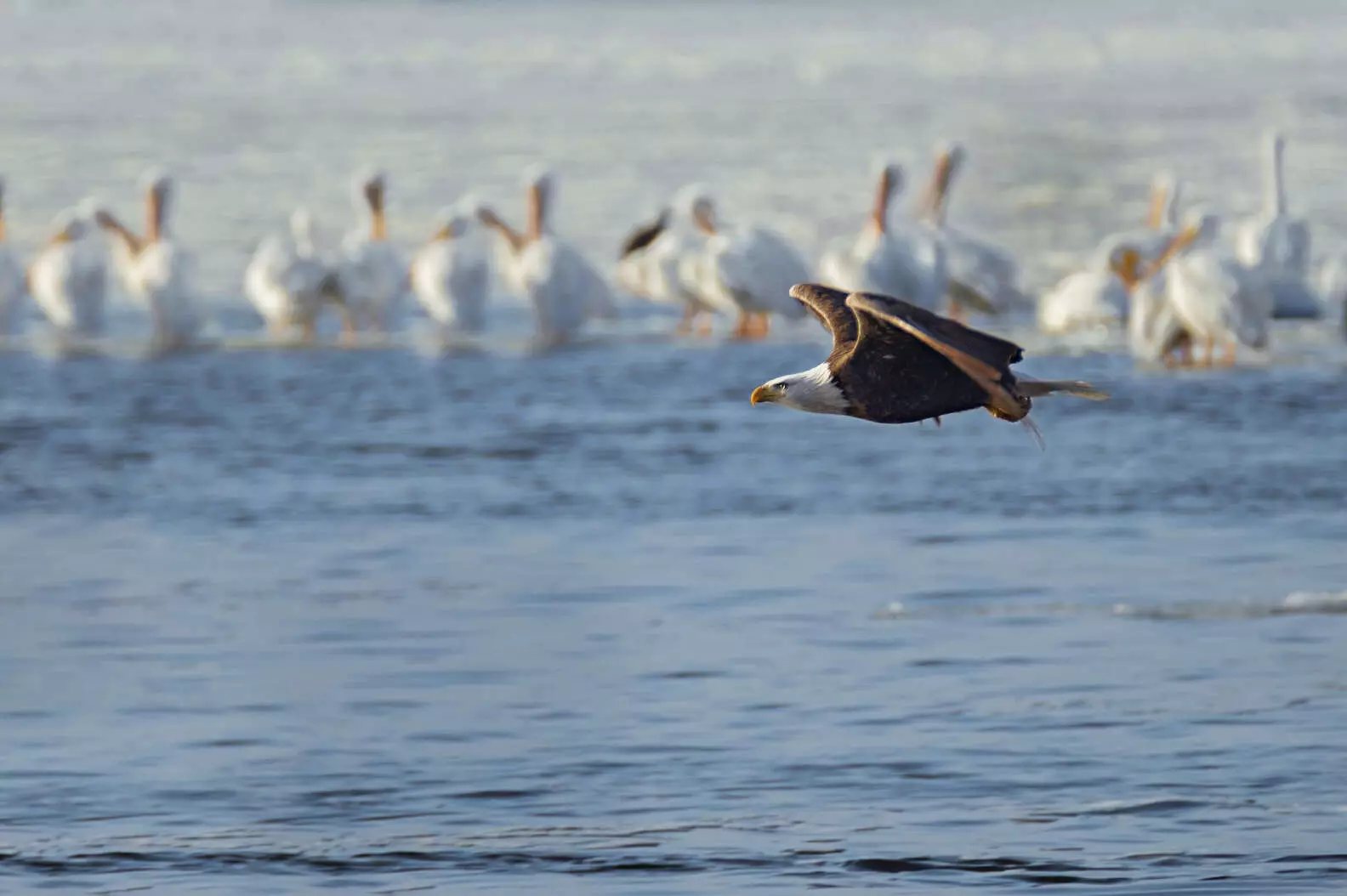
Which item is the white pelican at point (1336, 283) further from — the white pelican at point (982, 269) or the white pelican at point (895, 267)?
the white pelican at point (895, 267)

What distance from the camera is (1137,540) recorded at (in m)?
13.7

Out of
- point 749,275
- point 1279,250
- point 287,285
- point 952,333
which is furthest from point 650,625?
point 1279,250

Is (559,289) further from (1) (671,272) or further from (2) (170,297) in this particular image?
(2) (170,297)

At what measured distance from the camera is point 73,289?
21703mm

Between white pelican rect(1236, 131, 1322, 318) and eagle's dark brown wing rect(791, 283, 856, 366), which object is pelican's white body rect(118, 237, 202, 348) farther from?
eagle's dark brown wing rect(791, 283, 856, 366)

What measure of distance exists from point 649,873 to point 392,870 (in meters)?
0.77

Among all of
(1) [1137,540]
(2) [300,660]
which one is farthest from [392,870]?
(1) [1137,540]

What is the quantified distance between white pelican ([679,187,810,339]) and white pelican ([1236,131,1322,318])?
332 centimetres

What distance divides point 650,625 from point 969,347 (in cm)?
410

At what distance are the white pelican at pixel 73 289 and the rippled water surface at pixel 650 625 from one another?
0.53 metres

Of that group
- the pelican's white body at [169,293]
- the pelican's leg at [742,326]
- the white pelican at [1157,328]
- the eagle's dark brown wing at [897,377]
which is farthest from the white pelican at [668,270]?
the eagle's dark brown wing at [897,377]

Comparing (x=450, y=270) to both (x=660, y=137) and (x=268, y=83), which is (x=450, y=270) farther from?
(x=268, y=83)

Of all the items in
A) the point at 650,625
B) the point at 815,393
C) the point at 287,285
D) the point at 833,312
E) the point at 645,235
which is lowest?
the point at 650,625

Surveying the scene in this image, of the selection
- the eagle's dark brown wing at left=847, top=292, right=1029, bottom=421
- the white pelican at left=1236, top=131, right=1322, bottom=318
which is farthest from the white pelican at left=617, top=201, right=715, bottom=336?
the eagle's dark brown wing at left=847, top=292, right=1029, bottom=421
